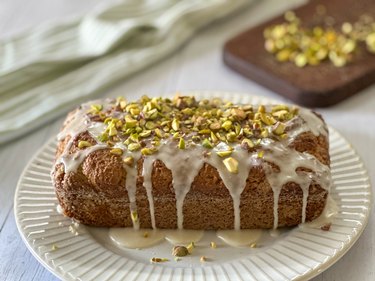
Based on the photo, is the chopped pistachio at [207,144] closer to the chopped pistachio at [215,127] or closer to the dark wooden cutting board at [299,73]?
the chopped pistachio at [215,127]

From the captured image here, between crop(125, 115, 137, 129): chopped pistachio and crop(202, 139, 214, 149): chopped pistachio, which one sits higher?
crop(125, 115, 137, 129): chopped pistachio

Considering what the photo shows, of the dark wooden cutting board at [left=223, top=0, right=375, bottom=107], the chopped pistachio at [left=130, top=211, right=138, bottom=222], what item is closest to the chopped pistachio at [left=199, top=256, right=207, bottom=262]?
the chopped pistachio at [left=130, top=211, right=138, bottom=222]

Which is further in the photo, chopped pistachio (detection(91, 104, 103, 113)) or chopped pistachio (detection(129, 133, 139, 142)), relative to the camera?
chopped pistachio (detection(91, 104, 103, 113))

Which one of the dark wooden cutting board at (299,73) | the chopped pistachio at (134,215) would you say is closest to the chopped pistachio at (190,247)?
the chopped pistachio at (134,215)

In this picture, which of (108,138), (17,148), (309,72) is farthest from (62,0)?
(108,138)

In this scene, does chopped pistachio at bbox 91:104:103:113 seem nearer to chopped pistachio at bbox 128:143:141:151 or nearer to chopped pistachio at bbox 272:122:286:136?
chopped pistachio at bbox 128:143:141:151

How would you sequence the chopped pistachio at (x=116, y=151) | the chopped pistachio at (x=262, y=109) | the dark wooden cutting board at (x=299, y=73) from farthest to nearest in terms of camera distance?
the dark wooden cutting board at (x=299, y=73), the chopped pistachio at (x=262, y=109), the chopped pistachio at (x=116, y=151)
